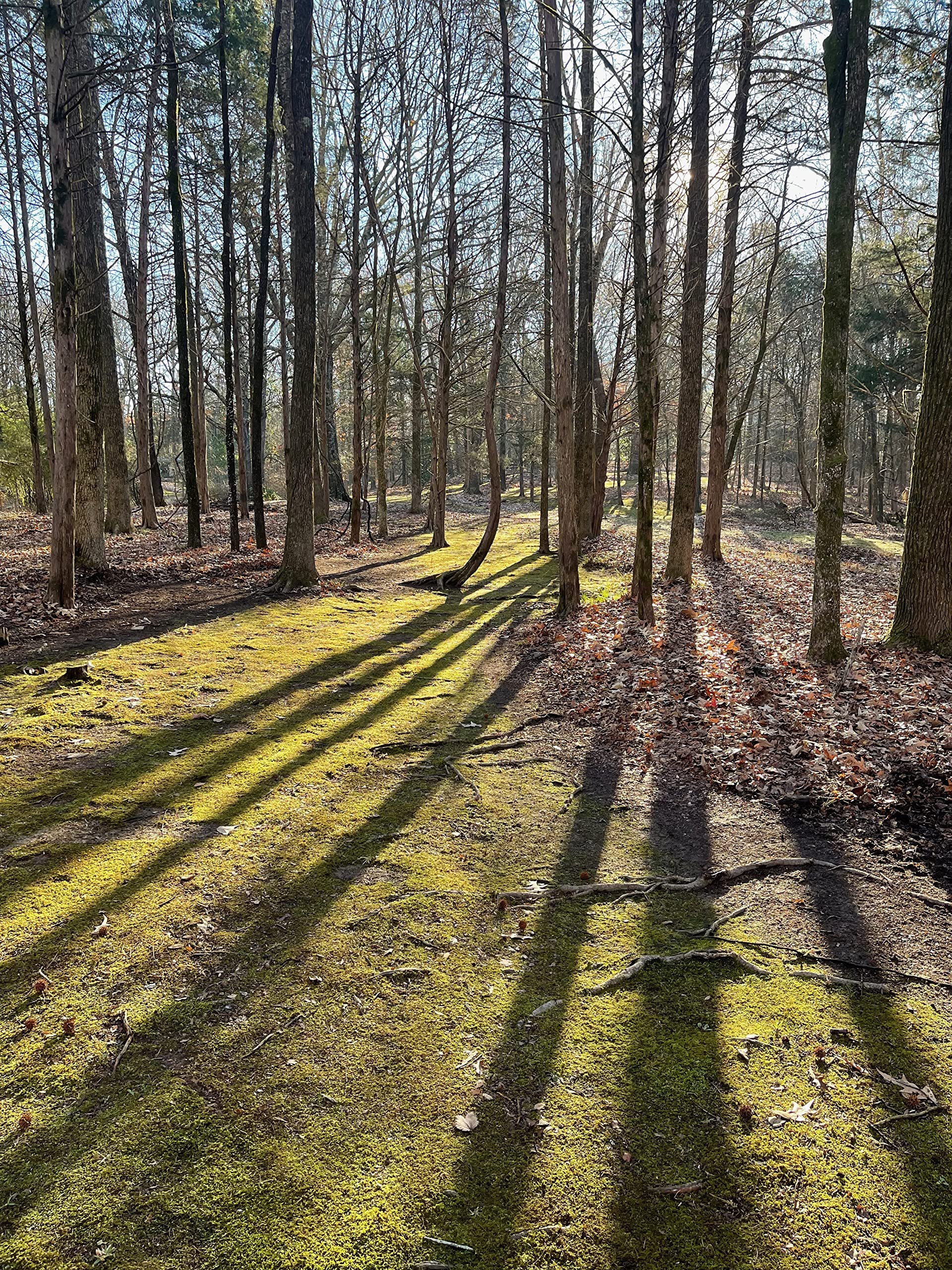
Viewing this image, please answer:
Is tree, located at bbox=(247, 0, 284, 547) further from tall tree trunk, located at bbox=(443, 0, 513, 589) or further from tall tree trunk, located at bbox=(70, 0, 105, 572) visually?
tall tree trunk, located at bbox=(443, 0, 513, 589)

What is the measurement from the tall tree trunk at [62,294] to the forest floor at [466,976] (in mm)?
1981

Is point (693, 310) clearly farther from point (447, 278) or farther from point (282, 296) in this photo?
point (282, 296)

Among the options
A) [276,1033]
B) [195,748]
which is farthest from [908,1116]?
[195,748]

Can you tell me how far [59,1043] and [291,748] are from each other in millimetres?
3023

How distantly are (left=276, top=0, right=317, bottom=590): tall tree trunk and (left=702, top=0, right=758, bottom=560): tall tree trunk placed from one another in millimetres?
6505

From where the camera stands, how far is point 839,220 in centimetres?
665

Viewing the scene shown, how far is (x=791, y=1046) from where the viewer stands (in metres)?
2.84

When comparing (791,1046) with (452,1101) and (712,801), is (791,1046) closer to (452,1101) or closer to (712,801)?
(452,1101)

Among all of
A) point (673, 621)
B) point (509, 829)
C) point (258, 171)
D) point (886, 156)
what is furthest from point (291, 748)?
point (258, 171)

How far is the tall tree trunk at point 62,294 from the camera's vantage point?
7293mm

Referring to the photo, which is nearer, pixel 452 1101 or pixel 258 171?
pixel 452 1101

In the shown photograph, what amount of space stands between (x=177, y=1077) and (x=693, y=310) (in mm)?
12489

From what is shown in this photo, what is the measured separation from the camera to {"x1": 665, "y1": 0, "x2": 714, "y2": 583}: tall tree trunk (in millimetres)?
10367

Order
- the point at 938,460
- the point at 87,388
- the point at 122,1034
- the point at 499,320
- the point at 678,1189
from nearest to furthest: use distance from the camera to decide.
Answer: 1. the point at 678,1189
2. the point at 122,1034
3. the point at 938,460
4. the point at 87,388
5. the point at 499,320
